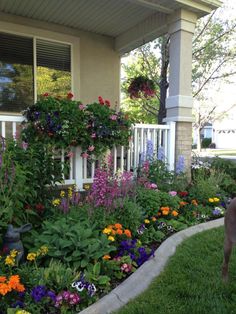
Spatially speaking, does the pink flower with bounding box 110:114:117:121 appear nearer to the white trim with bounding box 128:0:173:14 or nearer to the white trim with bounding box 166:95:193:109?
the white trim with bounding box 166:95:193:109

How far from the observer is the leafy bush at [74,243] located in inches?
102

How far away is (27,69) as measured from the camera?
5914 millimetres

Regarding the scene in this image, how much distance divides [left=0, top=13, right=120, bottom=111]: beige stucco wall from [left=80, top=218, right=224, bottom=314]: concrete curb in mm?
3705

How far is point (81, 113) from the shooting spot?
13.6ft

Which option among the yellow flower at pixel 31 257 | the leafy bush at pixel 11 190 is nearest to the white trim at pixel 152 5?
the leafy bush at pixel 11 190

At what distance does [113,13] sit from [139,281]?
482 centimetres

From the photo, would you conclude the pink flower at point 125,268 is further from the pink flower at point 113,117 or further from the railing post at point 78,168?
the pink flower at point 113,117

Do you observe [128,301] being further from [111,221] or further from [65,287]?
[111,221]

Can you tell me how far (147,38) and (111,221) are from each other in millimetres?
4421

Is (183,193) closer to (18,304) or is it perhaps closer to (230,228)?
(230,228)

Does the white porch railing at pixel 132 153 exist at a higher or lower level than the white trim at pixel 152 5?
lower

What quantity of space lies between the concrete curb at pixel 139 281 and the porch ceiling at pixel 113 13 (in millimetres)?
3687

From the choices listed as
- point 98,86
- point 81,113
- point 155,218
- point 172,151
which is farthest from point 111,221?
point 98,86

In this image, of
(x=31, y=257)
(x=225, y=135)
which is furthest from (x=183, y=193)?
(x=225, y=135)
